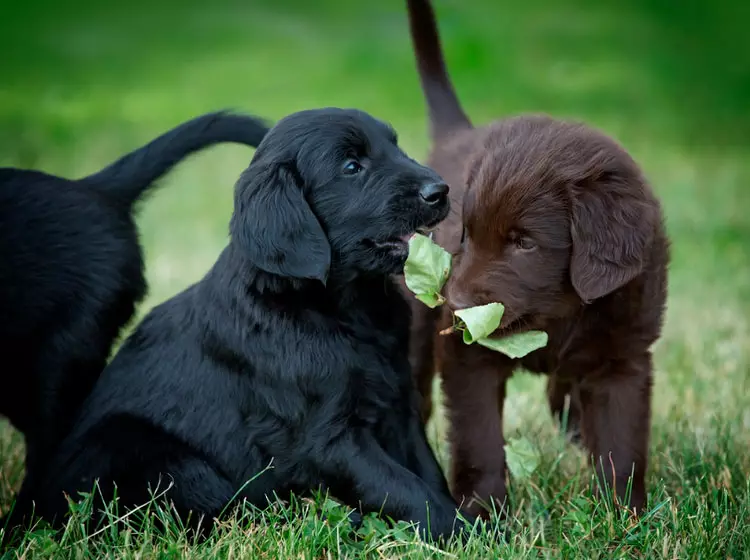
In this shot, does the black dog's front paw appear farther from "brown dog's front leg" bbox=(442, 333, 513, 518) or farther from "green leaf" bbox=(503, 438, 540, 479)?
"green leaf" bbox=(503, 438, 540, 479)

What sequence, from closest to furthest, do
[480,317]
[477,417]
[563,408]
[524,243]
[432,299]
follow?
[480,317] → [524,243] → [432,299] → [477,417] → [563,408]

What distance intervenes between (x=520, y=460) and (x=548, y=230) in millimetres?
775

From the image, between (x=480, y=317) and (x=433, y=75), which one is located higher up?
(x=433, y=75)

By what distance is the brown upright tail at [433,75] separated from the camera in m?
3.63

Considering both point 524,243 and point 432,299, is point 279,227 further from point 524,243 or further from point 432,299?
point 524,243

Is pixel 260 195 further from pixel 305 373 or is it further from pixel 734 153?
pixel 734 153

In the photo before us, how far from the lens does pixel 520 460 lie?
2984 mm

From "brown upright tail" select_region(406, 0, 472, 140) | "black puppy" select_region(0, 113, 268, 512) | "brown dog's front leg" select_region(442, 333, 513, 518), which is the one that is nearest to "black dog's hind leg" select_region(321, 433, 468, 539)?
"brown dog's front leg" select_region(442, 333, 513, 518)

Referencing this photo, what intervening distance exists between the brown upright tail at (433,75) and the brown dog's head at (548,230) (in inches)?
38.5

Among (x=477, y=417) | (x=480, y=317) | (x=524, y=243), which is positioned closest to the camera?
(x=480, y=317)

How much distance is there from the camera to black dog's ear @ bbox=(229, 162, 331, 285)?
2.57 m

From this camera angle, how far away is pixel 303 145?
2.70 m


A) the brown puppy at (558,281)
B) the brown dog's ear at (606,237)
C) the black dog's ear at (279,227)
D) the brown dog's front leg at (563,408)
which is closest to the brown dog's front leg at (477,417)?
the brown puppy at (558,281)

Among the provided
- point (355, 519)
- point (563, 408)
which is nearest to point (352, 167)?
point (355, 519)
